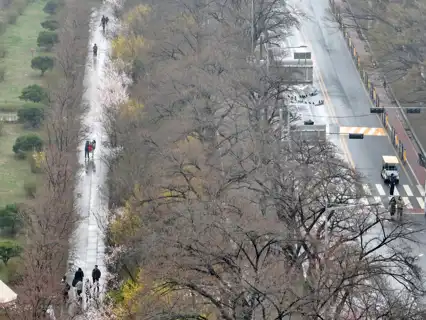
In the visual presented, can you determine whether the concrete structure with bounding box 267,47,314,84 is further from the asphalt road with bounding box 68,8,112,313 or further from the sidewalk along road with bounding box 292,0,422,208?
the asphalt road with bounding box 68,8,112,313

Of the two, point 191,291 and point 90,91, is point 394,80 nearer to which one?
point 90,91

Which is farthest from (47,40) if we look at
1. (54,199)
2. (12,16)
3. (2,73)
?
(54,199)

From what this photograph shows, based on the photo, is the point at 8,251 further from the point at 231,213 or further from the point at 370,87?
the point at 370,87

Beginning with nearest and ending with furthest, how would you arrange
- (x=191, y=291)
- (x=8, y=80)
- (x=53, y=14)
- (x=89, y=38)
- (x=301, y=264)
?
(x=191, y=291) → (x=301, y=264) → (x=8, y=80) → (x=89, y=38) → (x=53, y=14)

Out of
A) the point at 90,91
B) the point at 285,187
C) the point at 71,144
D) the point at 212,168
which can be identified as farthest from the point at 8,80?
the point at 285,187

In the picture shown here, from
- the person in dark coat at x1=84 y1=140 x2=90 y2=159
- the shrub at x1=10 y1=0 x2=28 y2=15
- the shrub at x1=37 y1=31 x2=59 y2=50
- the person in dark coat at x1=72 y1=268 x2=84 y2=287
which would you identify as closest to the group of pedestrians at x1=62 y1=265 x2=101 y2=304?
the person in dark coat at x1=72 y1=268 x2=84 y2=287

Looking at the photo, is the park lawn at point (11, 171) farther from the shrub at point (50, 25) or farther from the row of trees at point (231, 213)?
the shrub at point (50, 25)
